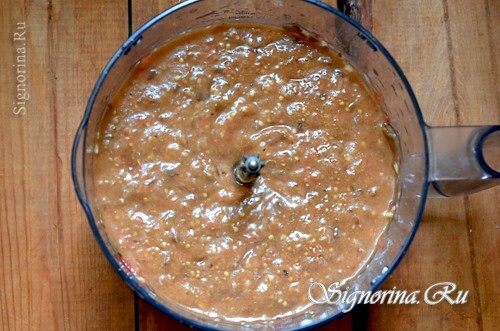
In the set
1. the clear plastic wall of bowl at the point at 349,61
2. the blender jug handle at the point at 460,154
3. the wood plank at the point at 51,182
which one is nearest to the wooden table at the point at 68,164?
the wood plank at the point at 51,182

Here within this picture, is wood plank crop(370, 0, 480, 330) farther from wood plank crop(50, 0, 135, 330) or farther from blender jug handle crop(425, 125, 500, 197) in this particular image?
wood plank crop(50, 0, 135, 330)

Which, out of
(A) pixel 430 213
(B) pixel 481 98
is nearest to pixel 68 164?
(A) pixel 430 213

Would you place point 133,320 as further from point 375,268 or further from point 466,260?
point 466,260

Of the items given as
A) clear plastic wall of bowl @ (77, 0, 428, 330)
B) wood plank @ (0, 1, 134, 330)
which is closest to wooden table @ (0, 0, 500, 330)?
wood plank @ (0, 1, 134, 330)

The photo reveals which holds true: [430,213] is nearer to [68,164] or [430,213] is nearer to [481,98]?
[481,98]

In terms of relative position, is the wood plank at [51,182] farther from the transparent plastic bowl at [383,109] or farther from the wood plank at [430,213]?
the wood plank at [430,213]
